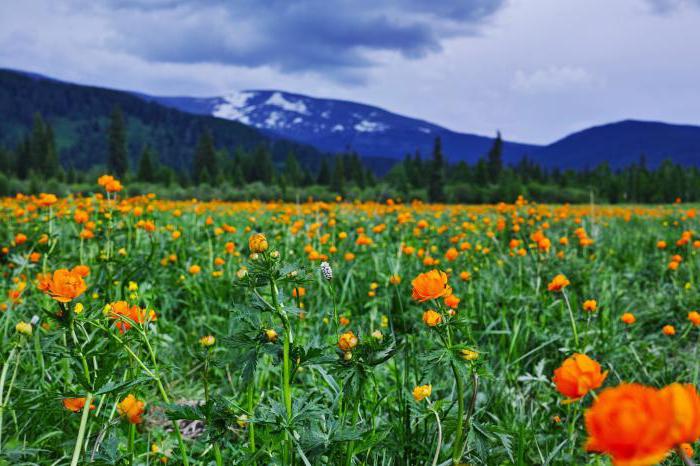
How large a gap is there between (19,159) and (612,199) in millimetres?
75687

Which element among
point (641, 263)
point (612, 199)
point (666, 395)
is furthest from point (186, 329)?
point (612, 199)

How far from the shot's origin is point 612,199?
57.6 m

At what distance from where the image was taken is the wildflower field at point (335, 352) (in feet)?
3.62

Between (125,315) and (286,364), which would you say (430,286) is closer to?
(286,364)

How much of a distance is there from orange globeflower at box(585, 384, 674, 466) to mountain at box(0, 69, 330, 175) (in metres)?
156

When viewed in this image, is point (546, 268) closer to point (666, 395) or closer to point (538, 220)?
point (538, 220)

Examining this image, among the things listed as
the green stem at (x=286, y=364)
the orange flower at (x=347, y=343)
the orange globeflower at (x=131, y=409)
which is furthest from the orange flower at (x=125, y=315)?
the orange flower at (x=347, y=343)

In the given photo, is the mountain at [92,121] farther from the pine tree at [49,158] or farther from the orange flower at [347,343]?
the orange flower at [347,343]

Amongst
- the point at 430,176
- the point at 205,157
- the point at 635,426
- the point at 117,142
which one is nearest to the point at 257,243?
the point at 635,426

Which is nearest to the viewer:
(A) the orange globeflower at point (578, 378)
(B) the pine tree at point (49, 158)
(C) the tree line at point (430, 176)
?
(A) the orange globeflower at point (578, 378)

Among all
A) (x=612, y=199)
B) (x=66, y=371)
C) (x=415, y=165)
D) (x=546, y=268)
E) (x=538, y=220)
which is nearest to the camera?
(x=66, y=371)

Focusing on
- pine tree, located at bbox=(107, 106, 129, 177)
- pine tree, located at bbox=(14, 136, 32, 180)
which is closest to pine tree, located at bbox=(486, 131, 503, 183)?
A: pine tree, located at bbox=(107, 106, 129, 177)

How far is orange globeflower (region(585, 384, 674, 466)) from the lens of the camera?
50 centimetres

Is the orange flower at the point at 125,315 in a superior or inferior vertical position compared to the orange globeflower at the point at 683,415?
inferior
